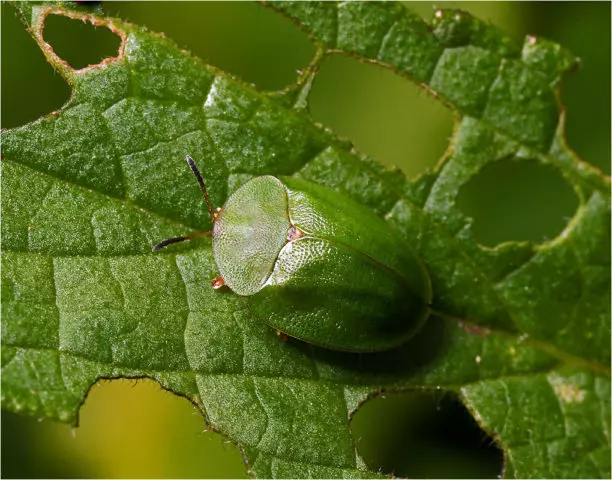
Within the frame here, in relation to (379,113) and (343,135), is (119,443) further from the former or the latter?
(379,113)

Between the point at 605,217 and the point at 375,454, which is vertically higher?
the point at 605,217

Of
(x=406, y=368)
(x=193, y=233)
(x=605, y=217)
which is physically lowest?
(x=406, y=368)

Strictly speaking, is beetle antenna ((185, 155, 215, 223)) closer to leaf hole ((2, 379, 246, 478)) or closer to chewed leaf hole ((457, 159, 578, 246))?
leaf hole ((2, 379, 246, 478))

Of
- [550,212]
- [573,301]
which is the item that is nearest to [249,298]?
[573,301]

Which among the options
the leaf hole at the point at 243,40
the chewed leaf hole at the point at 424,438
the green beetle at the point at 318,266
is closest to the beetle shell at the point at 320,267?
the green beetle at the point at 318,266

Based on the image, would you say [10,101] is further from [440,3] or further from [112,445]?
[440,3]

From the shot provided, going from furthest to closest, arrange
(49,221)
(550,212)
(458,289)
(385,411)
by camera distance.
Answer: (550,212) < (385,411) < (458,289) < (49,221)
